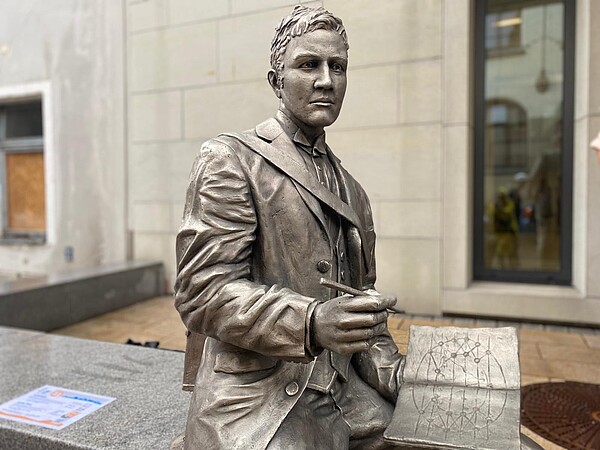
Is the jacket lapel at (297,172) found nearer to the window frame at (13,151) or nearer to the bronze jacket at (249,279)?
the bronze jacket at (249,279)

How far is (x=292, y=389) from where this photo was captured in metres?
1.43

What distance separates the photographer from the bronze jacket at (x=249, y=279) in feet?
4.32

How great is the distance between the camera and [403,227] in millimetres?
5098

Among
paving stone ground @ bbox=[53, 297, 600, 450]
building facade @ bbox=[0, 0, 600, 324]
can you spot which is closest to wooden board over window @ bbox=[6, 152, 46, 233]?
building facade @ bbox=[0, 0, 600, 324]

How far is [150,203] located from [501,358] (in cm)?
537

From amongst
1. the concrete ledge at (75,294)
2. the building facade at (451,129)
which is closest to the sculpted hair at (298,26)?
the building facade at (451,129)

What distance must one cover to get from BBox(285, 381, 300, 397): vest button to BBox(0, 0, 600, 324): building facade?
285cm

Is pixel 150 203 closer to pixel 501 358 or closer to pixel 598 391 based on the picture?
pixel 598 391

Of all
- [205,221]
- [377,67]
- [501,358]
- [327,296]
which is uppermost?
[377,67]

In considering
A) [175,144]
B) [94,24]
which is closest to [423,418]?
[175,144]

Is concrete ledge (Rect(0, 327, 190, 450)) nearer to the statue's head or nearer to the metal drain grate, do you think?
the statue's head

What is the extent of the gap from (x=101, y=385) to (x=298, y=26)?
2284 millimetres

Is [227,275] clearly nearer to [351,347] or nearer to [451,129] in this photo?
[351,347]

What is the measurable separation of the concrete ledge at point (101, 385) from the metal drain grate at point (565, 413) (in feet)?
6.45
